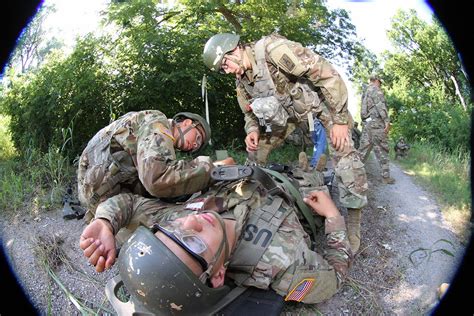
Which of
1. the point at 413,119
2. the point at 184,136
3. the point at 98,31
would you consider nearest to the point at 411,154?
the point at 413,119

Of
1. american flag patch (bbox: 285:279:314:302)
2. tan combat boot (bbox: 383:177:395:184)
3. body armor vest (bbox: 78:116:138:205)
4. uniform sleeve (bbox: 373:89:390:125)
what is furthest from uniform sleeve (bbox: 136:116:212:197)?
uniform sleeve (bbox: 373:89:390:125)

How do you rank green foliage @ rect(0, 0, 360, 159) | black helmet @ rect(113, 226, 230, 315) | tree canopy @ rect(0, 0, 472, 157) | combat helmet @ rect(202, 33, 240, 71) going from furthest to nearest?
1. green foliage @ rect(0, 0, 360, 159)
2. tree canopy @ rect(0, 0, 472, 157)
3. combat helmet @ rect(202, 33, 240, 71)
4. black helmet @ rect(113, 226, 230, 315)

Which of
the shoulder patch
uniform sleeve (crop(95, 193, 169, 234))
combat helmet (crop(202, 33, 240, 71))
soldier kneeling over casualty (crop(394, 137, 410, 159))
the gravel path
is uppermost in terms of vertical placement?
combat helmet (crop(202, 33, 240, 71))

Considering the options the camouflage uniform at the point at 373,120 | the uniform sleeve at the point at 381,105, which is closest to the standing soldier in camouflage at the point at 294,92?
the camouflage uniform at the point at 373,120

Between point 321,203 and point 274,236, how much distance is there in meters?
0.58

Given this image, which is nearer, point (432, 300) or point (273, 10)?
point (432, 300)

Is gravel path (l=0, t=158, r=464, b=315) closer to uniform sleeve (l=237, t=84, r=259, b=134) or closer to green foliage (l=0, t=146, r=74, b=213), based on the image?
green foliage (l=0, t=146, r=74, b=213)

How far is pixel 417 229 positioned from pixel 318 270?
5.50ft

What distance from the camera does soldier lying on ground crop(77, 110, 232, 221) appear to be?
2479 mm

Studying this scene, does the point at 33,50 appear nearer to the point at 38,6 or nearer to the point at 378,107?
the point at 38,6

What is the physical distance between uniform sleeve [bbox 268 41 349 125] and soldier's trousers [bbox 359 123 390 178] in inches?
103

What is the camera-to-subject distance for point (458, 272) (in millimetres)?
2812

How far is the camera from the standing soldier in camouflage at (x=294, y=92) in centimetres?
317

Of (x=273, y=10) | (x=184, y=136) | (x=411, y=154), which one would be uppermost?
(x=273, y=10)
